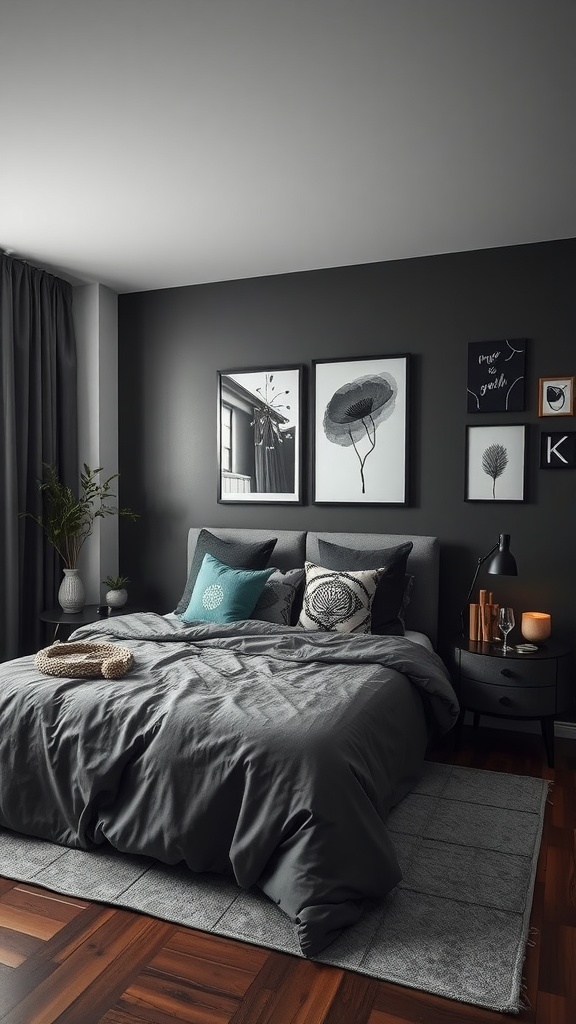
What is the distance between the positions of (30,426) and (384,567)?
236 centimetres

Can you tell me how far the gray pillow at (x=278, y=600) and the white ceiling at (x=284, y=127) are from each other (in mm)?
1878

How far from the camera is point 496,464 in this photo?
410 cm

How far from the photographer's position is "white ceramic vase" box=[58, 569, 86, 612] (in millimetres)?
4492

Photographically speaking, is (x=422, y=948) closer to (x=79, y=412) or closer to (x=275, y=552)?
(x=275, y=552)

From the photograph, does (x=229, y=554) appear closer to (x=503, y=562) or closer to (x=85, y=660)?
(x=85, y=660)

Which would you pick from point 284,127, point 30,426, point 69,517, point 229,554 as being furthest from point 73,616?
point 284,127

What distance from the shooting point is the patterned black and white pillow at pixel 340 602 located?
3.71 metres

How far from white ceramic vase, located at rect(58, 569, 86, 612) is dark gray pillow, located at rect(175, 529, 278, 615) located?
668mm

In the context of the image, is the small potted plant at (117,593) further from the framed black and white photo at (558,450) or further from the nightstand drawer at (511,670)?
the framed black and white photo at (558,450)

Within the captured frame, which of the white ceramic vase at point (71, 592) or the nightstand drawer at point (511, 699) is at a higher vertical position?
the white ceramic vase at point (71, 592)

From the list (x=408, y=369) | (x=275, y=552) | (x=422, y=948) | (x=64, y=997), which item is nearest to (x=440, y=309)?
(x=408, y=369)

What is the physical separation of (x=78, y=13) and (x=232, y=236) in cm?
186

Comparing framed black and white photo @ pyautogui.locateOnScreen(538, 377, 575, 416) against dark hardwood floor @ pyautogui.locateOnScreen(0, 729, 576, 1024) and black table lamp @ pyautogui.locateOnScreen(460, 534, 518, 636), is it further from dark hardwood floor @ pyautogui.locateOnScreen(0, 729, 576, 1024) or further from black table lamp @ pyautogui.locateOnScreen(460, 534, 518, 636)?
dark hardwood floor @ pyautogui.locateOnScreen(0, 729, 576, 1024)

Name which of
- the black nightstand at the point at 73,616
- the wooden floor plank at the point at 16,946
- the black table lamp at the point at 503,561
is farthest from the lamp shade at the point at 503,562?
the wooden floor plank at the point at 16,946
